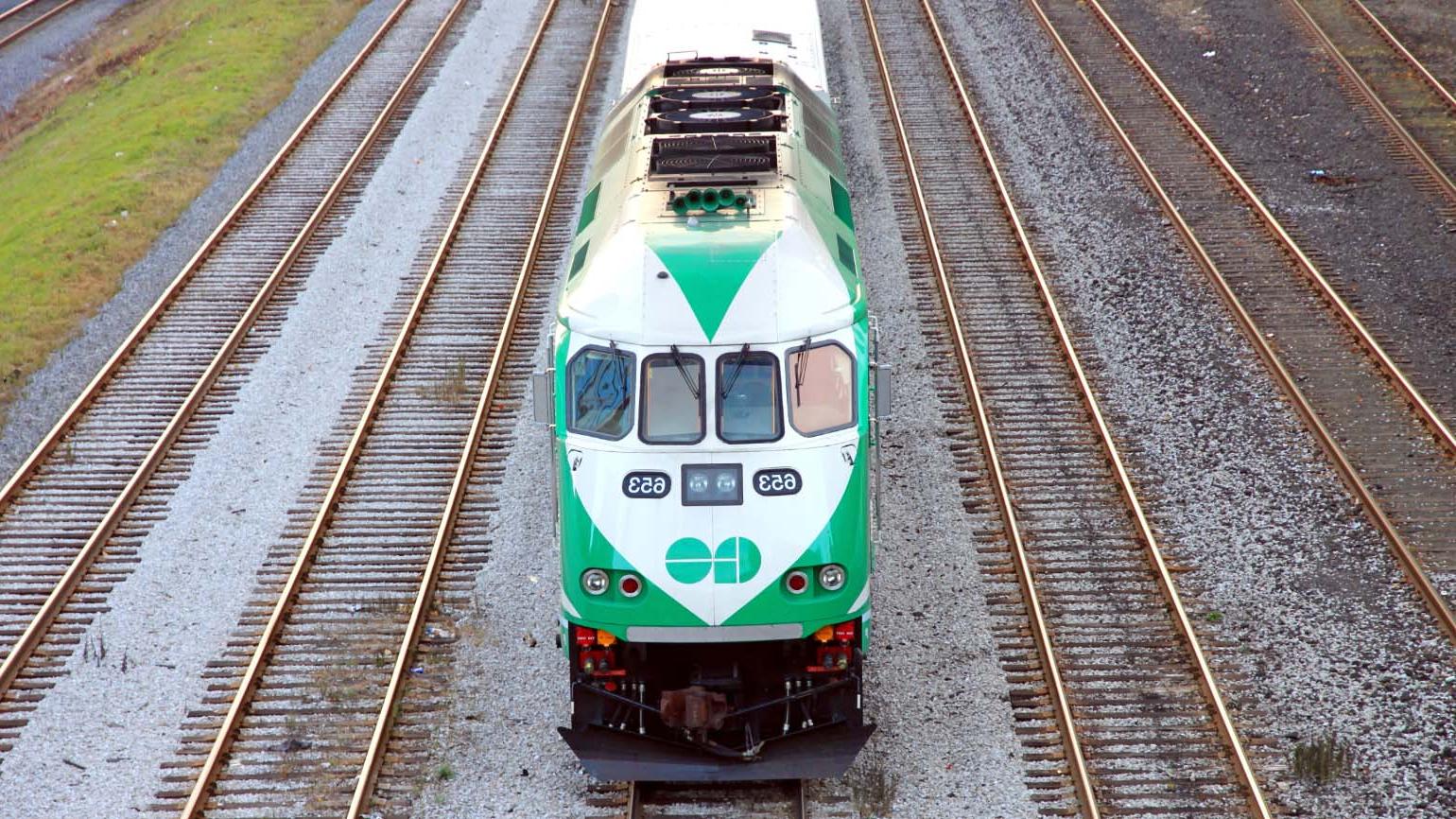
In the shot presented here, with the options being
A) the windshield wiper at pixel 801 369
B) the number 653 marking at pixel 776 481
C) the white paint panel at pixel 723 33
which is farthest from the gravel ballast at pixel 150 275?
the windshield wiper at pixel 801 369

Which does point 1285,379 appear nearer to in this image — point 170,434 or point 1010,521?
point 1010,521

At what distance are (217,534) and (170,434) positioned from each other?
77.1 inches

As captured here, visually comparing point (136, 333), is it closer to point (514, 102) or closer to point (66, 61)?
point (514, 102)

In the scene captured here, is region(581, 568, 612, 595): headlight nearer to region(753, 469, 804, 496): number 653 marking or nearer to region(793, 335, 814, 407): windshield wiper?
region(753, 469, 804, 496): number 653 marking

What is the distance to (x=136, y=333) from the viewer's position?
16.8 metres

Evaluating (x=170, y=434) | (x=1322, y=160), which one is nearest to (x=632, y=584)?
(x=170, y=434)

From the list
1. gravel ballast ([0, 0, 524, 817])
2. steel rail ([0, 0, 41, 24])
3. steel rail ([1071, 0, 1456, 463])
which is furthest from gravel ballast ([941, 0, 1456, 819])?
steel rail ([0, 0, 41, 24])

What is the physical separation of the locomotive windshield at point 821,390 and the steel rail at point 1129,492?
11.9 feet

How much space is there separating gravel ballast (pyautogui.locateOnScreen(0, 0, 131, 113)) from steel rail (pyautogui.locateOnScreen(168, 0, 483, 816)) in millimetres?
18261

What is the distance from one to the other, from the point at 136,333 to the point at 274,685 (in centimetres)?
688

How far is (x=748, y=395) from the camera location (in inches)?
389

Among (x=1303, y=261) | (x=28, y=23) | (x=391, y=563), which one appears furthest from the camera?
(x=28, y=23)

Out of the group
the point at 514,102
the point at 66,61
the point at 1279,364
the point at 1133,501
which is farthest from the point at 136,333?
the point at 66,61

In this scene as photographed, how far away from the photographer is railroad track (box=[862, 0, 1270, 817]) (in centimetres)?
1039
